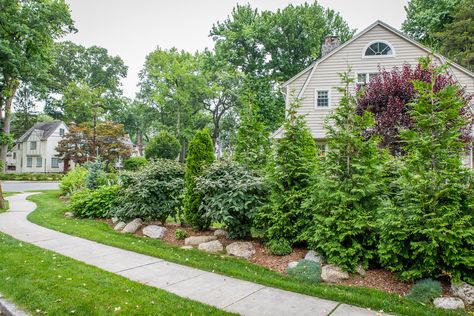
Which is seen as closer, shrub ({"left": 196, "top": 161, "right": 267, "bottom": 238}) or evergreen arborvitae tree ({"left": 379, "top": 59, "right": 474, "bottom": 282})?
evergreen arborvitae tree ({"left": 379, "top": 59, "right": 474, "bottom": 282})

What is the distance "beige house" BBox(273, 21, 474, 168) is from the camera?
46.5 feet

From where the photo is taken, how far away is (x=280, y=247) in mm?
5273

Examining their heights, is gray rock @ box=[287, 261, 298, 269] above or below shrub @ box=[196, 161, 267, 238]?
below

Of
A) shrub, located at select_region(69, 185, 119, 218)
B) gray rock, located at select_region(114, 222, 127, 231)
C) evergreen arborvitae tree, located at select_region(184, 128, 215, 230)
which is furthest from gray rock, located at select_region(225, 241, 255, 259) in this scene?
shrub, located at select_region(69, 185, 119, 218)

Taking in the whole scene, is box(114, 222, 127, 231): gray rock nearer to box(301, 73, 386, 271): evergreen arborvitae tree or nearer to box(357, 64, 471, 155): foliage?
box(301, 73, 386, 271): evergreen arborvitae tree

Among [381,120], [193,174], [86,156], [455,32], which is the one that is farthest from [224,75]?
[193,174]

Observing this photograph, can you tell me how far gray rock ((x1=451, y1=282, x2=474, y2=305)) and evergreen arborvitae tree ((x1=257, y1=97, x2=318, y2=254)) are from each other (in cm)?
217

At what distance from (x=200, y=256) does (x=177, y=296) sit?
5.60 feet

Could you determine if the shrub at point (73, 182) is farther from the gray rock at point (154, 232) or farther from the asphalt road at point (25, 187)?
the gray rock at point (154, 232)

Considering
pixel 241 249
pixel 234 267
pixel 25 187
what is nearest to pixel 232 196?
pixel 241 249

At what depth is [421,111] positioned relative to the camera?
448 cm

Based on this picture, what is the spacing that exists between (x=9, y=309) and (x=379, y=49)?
15938 mm

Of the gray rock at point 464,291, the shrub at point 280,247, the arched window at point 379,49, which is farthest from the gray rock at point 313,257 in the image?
the arched window at point 379,49

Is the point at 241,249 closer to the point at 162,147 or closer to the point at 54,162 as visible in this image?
the point at 162,147
